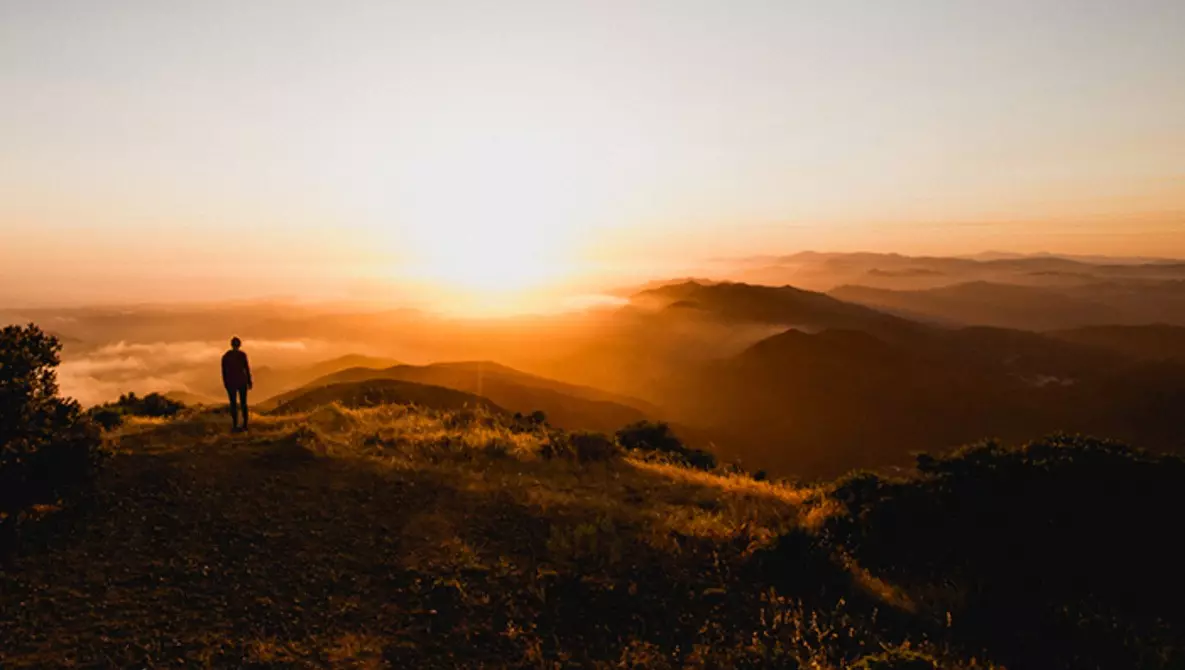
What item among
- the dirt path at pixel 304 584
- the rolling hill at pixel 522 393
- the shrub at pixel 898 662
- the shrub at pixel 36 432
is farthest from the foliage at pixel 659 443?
the rolling hill at pixel 522 393

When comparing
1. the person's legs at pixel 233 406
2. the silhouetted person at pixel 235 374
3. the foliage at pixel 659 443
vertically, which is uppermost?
the silhouetted person at pixel 235 374

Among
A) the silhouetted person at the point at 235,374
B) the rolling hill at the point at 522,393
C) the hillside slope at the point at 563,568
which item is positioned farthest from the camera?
the rolling hill at the point at 522,393

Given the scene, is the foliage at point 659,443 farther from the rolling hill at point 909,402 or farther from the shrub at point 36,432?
the rolling hill at point 909,402

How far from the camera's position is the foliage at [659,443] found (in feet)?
69.9

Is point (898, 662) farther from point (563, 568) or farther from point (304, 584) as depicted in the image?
point (304, 584)

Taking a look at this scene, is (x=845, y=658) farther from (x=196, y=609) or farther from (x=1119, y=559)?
(x=196, y=609)

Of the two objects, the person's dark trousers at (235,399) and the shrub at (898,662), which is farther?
the person's dark trousers at (235,399)

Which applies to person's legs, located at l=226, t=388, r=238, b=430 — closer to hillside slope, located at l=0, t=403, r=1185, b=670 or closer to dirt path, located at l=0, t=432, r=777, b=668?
hillside slope, located at l=0, t=403, r=1185, b=670

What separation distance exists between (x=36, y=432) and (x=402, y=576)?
797 cm

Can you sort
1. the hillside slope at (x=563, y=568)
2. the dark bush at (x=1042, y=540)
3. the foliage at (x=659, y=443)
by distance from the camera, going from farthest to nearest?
1. the foliage at (x=659, y=443)
2. the dark bush at (x=1042, y=540)
3. the hillside slope at (x=563, y=568)

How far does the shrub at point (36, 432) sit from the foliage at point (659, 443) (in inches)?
581

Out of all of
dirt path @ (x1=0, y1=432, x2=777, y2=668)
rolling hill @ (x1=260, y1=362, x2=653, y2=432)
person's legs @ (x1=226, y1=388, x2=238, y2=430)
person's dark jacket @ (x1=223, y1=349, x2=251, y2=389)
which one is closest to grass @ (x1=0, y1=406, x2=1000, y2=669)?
dirt path @ (x1=0, y1=432, x2=777, y2=668)

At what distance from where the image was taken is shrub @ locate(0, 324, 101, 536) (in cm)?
975

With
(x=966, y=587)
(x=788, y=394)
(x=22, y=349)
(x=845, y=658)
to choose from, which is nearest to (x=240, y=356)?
(x=22, y=349)
